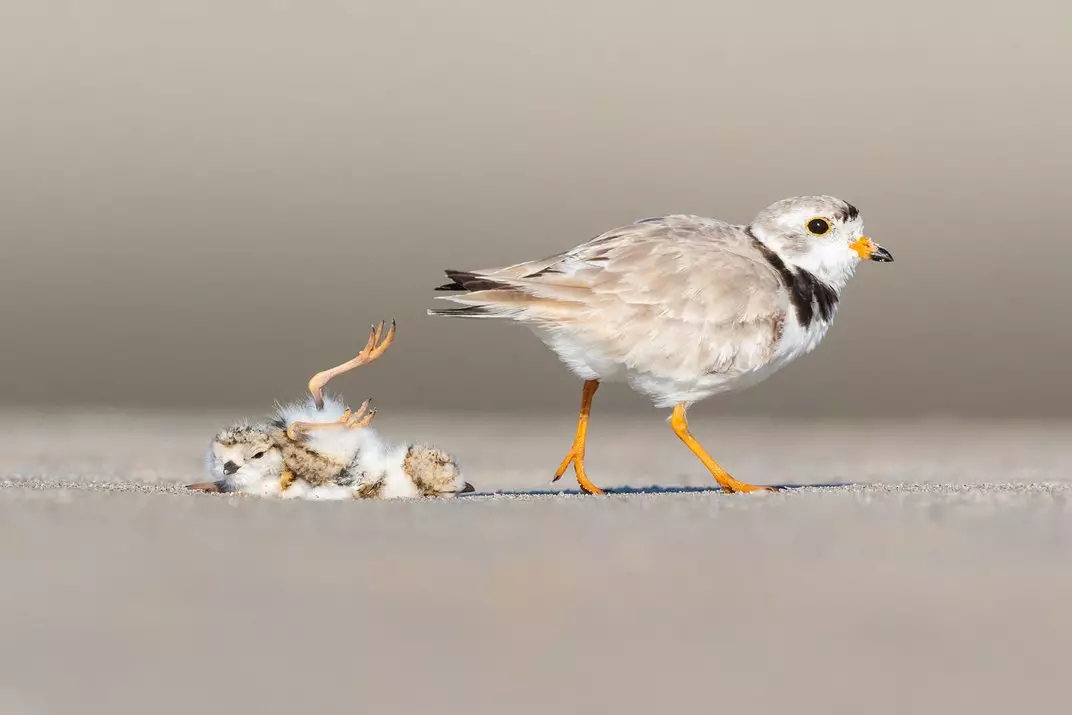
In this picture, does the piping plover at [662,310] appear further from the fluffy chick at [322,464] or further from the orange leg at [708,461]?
the fluffy chick at [322,464]

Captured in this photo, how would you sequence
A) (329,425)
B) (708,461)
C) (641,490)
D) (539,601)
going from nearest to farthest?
(539,601), (329,425), (708,461), (641,490)

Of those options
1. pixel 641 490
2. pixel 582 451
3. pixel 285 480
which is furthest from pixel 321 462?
pixel 641 490

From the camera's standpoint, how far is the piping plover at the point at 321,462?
628 cm

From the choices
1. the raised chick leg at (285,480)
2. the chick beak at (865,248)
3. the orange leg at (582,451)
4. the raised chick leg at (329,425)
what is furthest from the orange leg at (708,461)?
the raised chick leg at (285,480)

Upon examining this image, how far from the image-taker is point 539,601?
425 centimetres

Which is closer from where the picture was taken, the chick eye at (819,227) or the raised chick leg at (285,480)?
the raised chick leg at (285,480)

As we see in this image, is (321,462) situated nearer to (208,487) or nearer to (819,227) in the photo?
(208,487)

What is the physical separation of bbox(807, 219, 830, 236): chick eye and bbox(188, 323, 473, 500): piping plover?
1.82 m

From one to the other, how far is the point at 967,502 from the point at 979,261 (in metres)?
10.2

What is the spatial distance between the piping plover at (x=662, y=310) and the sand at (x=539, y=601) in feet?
1.64

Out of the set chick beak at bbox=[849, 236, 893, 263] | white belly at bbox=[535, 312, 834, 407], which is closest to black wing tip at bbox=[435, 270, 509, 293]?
white belly at bbox=[535, 312, 834, 407]

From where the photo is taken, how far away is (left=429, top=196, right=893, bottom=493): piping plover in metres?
6.38

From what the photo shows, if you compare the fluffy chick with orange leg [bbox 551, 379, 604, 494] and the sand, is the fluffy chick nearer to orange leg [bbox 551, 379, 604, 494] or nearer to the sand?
the sand

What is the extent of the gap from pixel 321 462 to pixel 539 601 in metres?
2.21
